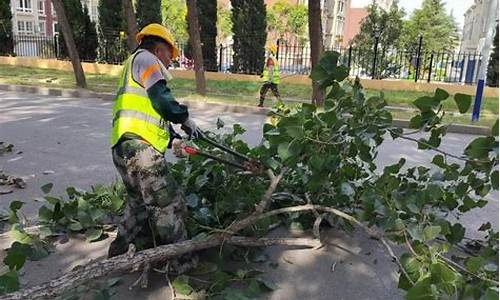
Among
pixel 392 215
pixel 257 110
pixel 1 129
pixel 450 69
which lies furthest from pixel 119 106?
Answer: pixel 450 69

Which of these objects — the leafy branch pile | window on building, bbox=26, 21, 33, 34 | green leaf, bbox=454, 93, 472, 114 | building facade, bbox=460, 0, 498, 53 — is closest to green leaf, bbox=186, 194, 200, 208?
the leafy branch pile

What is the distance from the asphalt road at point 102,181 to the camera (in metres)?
3.47

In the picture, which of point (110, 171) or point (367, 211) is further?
point (110, 171)

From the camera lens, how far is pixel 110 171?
6.40 metres

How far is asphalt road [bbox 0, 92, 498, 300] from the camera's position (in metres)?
3.47

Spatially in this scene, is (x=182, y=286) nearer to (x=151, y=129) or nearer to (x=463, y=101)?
(x=151, y=129)

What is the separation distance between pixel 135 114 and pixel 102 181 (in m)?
2.94

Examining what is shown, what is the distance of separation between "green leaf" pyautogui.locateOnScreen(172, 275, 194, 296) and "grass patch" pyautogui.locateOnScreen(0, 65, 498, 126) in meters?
9.31

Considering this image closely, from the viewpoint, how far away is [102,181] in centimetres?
591

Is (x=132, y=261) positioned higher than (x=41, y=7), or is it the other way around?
(x=41, y=7)

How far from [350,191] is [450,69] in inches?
680

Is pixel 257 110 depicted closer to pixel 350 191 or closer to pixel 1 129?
pixel 1 129

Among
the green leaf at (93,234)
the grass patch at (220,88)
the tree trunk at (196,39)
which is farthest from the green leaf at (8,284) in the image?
the tree trunk at (196,39)

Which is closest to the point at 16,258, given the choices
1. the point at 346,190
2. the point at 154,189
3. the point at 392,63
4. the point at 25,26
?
the point at 154,189
